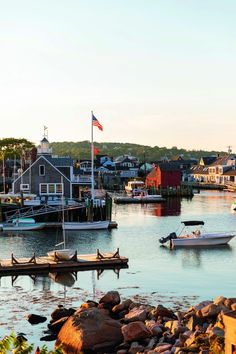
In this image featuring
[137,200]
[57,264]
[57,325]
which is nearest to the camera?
[57,325]

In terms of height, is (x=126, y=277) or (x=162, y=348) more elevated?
(x=162, y=348)

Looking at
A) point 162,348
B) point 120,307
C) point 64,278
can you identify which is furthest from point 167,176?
point 162,348

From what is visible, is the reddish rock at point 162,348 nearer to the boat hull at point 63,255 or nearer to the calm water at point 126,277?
the calm water at point 126,277

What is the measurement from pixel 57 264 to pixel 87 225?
23989 millimetres

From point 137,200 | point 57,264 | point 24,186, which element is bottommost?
point 57,264

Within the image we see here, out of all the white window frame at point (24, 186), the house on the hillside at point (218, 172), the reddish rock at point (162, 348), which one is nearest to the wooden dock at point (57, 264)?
the reddish rock at point (162, 348)

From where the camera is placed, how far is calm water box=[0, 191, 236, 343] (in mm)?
31203

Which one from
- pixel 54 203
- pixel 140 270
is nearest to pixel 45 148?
pixel 54 203

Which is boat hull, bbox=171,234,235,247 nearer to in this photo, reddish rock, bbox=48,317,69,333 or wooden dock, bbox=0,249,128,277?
wooden dock, bbox=0,249,128,277

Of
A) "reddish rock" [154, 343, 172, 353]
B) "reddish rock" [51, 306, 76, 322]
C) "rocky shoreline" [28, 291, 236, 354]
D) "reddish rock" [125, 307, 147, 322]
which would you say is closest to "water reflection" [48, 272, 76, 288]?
"reddish rock" [51, 306, 76, 322]

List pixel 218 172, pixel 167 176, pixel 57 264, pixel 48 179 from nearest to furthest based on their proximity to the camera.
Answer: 1. pixel 57 264
2. pixel 48 179
3. pixel 167 176
4. pixel 218 172

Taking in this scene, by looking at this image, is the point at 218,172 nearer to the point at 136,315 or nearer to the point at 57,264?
the point at 57,264

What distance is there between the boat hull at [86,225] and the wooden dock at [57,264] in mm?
21461

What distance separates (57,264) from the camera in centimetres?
3938
